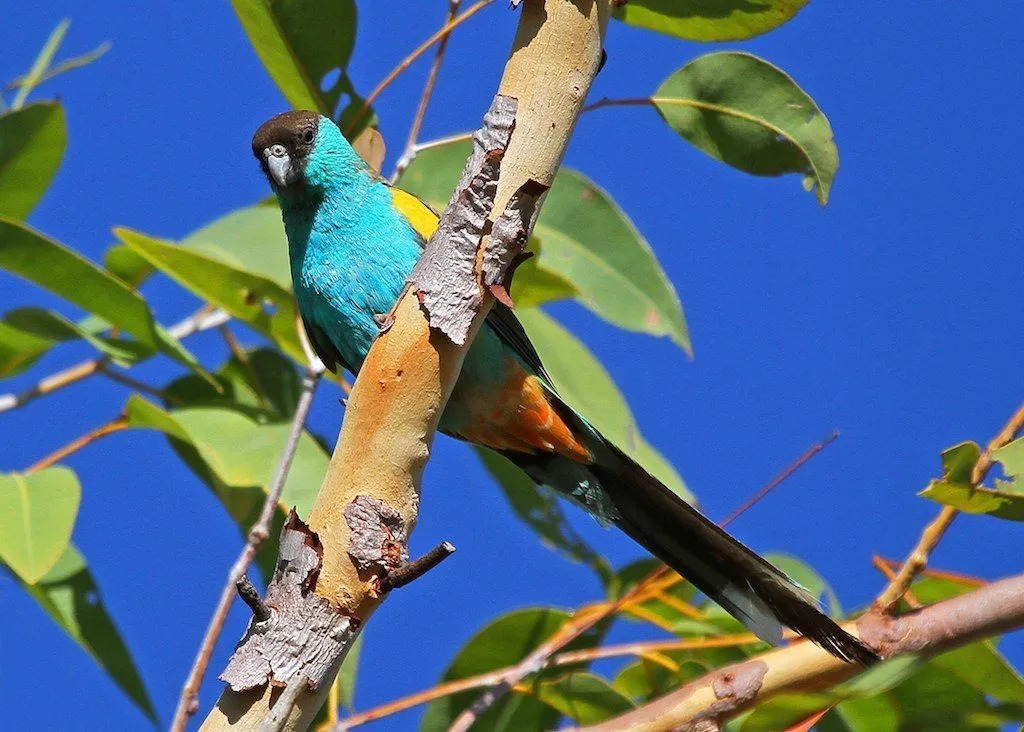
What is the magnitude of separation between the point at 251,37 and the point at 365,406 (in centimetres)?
149

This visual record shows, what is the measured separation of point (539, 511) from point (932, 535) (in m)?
1.44

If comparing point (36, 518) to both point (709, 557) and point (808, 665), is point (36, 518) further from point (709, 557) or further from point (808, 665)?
point (808, 665)

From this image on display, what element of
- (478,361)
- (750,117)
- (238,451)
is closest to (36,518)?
(238,451)

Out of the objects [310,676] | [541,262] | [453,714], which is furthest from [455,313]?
[541,262]

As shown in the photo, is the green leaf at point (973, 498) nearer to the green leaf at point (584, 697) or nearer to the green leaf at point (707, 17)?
the green leaf at point (584, 697)

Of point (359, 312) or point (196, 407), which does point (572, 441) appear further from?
point (196, 407)

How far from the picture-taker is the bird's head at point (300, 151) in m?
3.13

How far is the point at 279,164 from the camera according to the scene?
316 cm

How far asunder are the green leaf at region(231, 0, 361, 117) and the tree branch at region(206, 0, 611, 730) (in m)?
1.27

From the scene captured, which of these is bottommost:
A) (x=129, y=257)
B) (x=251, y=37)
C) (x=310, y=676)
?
(x=310, y=676)

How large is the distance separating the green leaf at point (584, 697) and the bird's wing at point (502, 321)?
695 mm

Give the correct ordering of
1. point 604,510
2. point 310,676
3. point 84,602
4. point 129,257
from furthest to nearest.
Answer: point 129,257
point 84,602
point 604,510
point 310,676

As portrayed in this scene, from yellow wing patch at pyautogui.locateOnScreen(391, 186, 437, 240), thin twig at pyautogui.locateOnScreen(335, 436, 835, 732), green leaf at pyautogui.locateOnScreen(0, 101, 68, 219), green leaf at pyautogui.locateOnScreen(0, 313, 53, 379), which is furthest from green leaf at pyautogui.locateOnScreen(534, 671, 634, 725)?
green leaf at pyautogui.locateOnScreen(0, 101, 68, 219)

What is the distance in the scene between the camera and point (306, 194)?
3.14 metres
